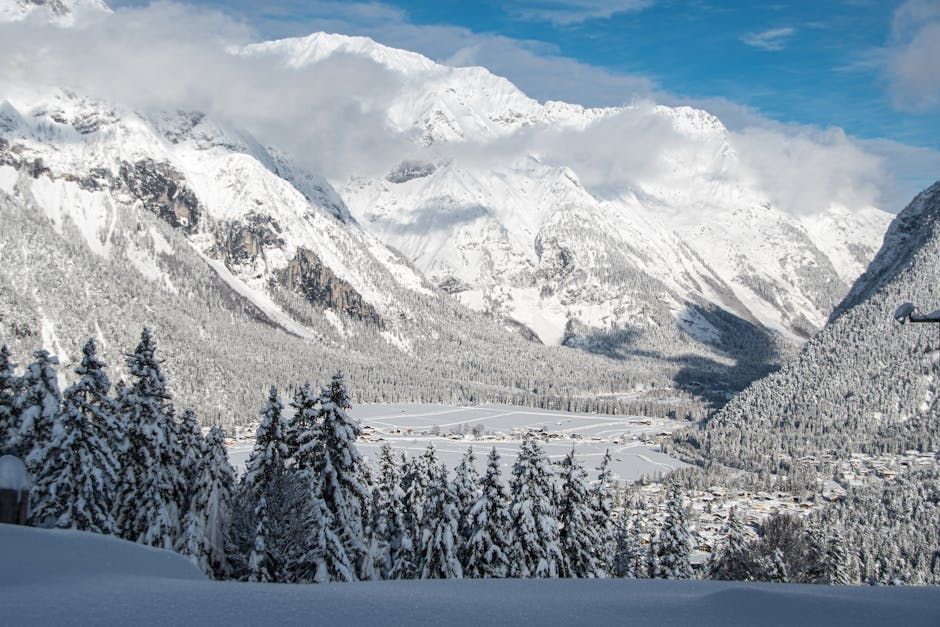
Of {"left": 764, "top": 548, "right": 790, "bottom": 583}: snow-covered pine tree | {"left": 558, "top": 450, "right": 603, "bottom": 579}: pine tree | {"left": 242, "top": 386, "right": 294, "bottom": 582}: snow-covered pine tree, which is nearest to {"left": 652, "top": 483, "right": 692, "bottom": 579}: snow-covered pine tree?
{"left": 764, "top": 548, "right": 790, "bottom": 583}: snow-covered pine tree

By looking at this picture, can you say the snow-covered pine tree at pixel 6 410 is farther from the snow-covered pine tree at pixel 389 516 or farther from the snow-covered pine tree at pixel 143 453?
the snow-covered pine tree at pixel 389 516

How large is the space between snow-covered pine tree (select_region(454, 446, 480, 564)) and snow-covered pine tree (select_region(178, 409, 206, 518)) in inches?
485

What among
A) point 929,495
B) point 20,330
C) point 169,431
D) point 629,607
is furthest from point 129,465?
point 20,330

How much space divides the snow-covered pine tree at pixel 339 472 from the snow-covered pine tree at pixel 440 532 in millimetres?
7709

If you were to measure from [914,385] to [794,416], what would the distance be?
25.0m

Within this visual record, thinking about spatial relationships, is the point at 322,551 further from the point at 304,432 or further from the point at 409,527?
the point at 409,527

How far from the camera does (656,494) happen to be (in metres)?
127

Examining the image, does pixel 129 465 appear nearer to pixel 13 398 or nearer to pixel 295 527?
pixel 13 398

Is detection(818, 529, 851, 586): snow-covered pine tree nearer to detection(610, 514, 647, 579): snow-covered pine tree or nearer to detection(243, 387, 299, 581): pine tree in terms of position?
detection(610, 514, 647, 579): snow-covered pine tree

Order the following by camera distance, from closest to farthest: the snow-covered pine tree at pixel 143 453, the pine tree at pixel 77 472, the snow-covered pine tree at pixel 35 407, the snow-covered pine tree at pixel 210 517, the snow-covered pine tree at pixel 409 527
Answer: the pine tree at pixel 77 472 → the snow-covered pine tree at pixel 35 407 → the snow-covered pine tree at pixel 143 453 → the snow-covered pine tree at pixel 210 517 → the snow-covered pine tree at pixel 409 527

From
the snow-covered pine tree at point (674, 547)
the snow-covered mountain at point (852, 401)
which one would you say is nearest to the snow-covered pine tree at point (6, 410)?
the snow-covered pine tree at point (674, 547)

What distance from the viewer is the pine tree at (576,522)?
3888 cm

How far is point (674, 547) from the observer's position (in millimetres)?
45594

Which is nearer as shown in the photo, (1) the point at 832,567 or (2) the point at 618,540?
(1) the point at 832,567
